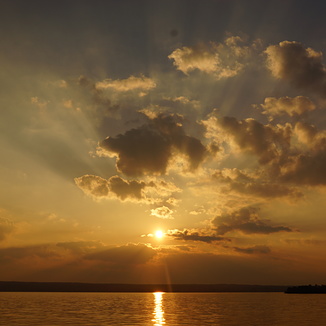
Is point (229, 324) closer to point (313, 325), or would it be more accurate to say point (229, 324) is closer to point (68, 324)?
point (313, 325)

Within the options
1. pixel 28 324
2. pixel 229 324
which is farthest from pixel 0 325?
pixel 229 324

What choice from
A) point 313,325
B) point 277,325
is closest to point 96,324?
point 277,325

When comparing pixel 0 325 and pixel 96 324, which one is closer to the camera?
pixel 0 325

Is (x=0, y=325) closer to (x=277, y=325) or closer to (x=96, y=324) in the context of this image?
(x=96, y=324)

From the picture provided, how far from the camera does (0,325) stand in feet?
215

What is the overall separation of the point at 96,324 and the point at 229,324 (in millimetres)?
24003

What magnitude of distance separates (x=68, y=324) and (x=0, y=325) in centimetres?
1111

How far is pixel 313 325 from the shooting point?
71.2 m

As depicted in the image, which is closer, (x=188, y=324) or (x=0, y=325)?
(x=0, y=325)

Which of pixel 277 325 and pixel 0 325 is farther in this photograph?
pixel 277 325

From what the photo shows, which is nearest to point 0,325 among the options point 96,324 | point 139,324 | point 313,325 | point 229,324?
point 96,324

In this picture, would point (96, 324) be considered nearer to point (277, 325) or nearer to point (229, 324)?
point (229, 324)

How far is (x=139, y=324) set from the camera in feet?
231

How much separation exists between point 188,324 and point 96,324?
16313mm
